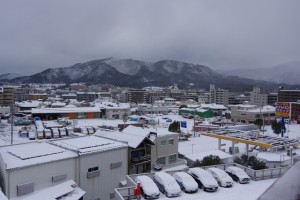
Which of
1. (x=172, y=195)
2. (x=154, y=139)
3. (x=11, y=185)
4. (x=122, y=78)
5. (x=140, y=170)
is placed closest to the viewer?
(x=172, y=195)

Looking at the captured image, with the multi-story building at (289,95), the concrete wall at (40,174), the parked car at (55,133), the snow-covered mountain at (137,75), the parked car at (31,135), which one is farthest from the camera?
the snow-covered mountain at (137,75)

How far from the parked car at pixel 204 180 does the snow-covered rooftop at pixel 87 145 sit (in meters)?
2.24

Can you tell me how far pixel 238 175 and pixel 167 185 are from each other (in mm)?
1297

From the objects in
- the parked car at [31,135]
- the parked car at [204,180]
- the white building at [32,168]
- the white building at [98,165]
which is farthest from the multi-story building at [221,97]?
the parked car at [204,180]

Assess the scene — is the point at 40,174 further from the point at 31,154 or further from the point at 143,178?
the point at 143,178

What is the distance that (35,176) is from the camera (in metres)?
4.81

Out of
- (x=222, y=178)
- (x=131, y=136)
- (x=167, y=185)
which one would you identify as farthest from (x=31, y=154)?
(x=222, y=178)

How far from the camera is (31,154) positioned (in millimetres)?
5344

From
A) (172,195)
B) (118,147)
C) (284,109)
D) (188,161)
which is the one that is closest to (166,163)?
(188,161)

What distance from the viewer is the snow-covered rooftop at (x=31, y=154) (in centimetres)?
484

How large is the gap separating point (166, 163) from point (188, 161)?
2.84 feet

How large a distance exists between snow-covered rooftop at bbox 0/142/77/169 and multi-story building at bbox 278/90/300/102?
35770mm

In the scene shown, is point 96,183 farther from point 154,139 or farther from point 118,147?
point 154,139

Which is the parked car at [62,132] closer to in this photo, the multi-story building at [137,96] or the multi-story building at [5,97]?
the multi-story building at [5,97]
